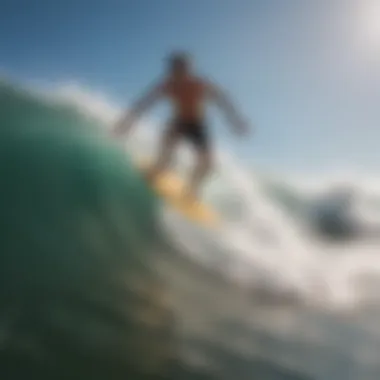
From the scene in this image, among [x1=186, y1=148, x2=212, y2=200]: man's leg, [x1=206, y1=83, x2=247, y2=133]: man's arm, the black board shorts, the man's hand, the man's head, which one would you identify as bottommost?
[x1=186, y1=148, x2=212, y2=200]: man's leg

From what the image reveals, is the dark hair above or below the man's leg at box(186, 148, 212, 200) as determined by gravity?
above

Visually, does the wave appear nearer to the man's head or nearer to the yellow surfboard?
the yellow surfboard

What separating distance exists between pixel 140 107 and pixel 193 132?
0.52 feet

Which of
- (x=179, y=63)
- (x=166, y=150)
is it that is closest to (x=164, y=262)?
(x=166, y=150)

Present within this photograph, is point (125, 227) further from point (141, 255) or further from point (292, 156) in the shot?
point (292, 156)

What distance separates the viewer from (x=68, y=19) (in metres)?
2.67

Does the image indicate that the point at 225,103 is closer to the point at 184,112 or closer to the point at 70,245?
the point at 184,112

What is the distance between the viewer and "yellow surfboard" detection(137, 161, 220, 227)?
260cm

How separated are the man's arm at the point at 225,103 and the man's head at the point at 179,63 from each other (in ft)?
0.25

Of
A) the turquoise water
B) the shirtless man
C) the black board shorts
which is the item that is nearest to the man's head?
the shirtless man

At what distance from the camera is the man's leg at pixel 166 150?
8.57 feet

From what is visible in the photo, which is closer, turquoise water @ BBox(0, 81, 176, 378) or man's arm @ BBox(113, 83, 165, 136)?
turquoise water @ BBox(0, 81, 176, 378)

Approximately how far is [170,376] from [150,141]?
2.07ft

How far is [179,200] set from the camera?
8.55 feet
